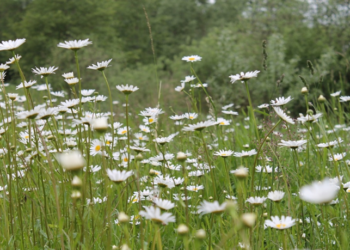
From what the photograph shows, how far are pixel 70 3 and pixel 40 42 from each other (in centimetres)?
256

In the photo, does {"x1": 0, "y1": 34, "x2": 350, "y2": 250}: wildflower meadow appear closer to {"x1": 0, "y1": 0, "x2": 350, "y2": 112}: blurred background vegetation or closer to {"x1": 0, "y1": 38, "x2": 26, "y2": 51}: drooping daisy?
{"x1": 0, "y1": 38, "x2": 26, "y2": 51}: drooping daisy

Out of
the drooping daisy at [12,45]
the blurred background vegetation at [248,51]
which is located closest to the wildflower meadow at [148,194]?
the drooping daisy at [12,45]

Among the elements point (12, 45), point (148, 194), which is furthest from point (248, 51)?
point (12, 45)

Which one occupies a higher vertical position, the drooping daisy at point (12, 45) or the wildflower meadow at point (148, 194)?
the drooping daisy at point (12, 45)

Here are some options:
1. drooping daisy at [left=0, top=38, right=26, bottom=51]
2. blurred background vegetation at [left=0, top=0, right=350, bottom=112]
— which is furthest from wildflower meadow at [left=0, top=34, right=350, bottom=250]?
blurred background vegetation at [left=0, top=0, right=350, bottom=112]

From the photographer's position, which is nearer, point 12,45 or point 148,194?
point 12,45

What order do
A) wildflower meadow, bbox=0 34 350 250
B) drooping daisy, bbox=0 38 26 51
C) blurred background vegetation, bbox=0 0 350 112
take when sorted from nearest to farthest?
wildflower meadow, bbox=0 34 350 250
drooping daisy, bbox=0 38 26 51
blurred background vegetation, bbox=0 0 350 112

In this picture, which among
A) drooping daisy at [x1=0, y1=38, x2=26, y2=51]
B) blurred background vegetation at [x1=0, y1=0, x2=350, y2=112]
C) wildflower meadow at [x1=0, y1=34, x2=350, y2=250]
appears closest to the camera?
wildflower meadow at [x1=0, y1=34, x2=350, y2=250]

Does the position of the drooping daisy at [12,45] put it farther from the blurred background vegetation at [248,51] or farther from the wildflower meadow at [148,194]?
the blurred background vegetation at [248,51]

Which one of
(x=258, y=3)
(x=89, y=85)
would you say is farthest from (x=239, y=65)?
(x=89, y=85)

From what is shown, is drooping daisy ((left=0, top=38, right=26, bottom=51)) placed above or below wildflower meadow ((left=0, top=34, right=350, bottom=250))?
above

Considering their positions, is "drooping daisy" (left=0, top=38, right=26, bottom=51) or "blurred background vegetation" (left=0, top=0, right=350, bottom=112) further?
"blurred background vegetation" (left=0, top=0, right=350, bottom=112)

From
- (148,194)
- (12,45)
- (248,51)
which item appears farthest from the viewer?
(248,51)

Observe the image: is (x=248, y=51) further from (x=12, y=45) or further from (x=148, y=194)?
(x=12, y=45)
